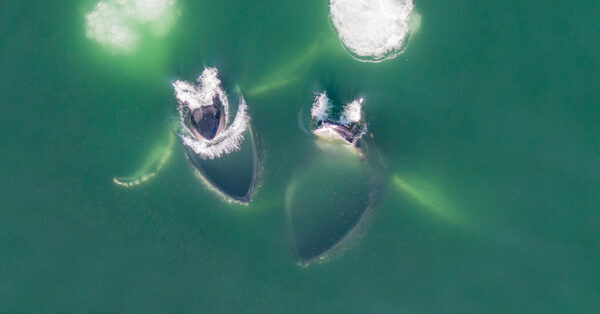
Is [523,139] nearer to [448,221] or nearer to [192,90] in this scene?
[448,221]

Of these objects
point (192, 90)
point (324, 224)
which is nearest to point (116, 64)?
point (192, 90)

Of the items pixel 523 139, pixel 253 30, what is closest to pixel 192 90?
pixel 253 30

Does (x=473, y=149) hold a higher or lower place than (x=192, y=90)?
higher

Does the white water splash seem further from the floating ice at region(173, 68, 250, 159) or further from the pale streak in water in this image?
the pale streak in water

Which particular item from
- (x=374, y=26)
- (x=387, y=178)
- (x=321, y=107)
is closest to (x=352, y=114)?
(x=321, y=107)

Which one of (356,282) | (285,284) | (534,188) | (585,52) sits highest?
(585,52)

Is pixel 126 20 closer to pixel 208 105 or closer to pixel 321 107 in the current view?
pixel 208 105

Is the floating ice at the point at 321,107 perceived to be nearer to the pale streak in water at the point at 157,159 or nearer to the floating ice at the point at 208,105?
the floating ice at the point at 208,105
